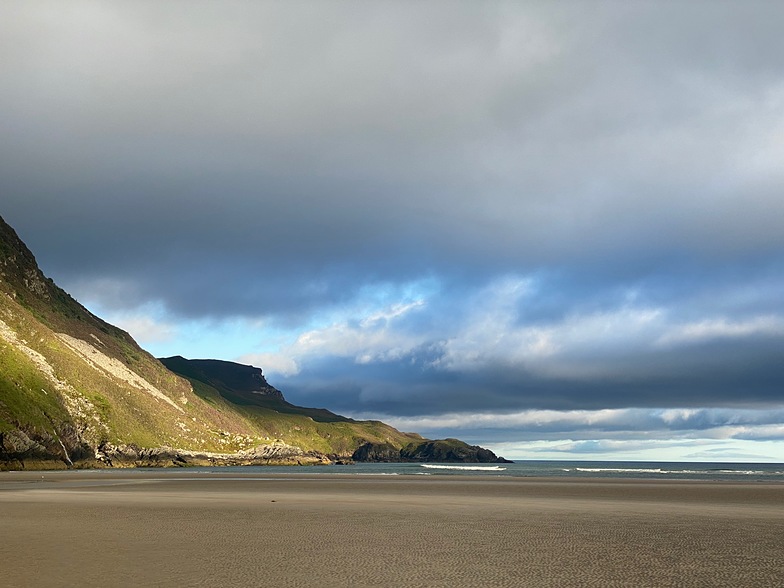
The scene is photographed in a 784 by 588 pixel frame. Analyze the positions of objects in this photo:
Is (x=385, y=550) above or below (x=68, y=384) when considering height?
below

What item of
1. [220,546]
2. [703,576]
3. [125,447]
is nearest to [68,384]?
[125,447]

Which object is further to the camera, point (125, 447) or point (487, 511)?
point (125, 447)

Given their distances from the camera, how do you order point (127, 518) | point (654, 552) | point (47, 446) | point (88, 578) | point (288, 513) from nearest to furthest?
1. point (88, 578)
2. point (654, 552)
3. point (127, 518)
4. point (288, 513)
5. point (47, 446)

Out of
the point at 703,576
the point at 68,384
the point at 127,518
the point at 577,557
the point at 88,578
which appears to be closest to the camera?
the point at 88,578

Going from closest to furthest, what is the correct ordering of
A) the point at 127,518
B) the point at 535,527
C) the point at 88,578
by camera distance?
the point at 88,578 < the point at 535,527 < the point at 127,518

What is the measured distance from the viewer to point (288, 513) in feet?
109

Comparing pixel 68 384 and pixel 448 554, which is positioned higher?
pixel 68 384

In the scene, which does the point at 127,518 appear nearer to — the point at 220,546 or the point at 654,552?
the point at 220,546

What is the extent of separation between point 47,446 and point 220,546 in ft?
447

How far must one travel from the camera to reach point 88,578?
14.7 meters

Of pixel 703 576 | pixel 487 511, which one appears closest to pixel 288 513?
pixel 487 511

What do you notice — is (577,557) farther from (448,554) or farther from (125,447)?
(125,447)

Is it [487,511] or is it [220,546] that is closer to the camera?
[220,546]

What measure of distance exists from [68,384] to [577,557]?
592 feet
